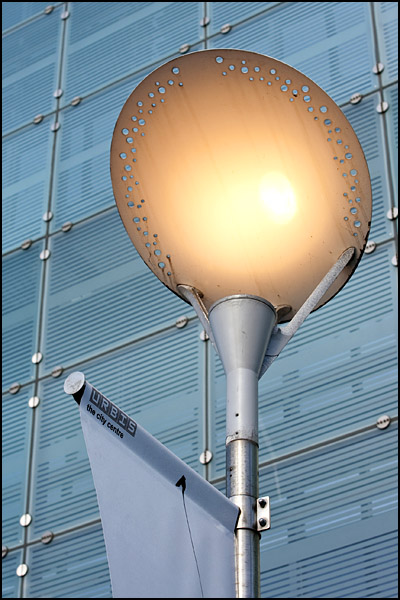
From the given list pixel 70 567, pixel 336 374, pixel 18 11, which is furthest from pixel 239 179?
pixel 18 11

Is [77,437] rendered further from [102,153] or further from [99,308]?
[102,153]

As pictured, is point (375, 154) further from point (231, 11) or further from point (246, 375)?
point (246, 375)

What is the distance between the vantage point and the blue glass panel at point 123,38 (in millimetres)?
10070

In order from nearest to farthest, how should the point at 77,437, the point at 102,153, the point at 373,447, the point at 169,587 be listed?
1. the point at 169,587
2. the point at 373,447
3. the point at 77,437
4. the point at 102,153

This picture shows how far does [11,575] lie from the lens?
7789 millimetres

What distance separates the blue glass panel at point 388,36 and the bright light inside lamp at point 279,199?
5.42 m

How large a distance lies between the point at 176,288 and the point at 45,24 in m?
8.57

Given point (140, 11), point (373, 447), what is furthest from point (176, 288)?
point (140, 11)

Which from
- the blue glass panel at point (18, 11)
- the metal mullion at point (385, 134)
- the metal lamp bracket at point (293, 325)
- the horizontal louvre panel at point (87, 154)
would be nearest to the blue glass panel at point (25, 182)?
the horizontal louvre panel at point (87, 154)

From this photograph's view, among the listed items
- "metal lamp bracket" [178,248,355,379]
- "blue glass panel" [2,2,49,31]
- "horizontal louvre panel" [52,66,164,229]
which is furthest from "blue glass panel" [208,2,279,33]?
"metal lamp bracket" [178,248,355,379]

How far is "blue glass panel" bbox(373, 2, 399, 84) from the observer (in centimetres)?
839

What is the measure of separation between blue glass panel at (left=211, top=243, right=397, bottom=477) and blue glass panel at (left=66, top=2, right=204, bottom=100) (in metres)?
3.41

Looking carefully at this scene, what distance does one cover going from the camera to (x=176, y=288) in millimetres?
3268

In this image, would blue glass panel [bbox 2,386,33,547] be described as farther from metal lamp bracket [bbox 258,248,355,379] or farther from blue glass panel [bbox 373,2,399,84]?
metal lamp bracket [bbox 258,248,355,379]
